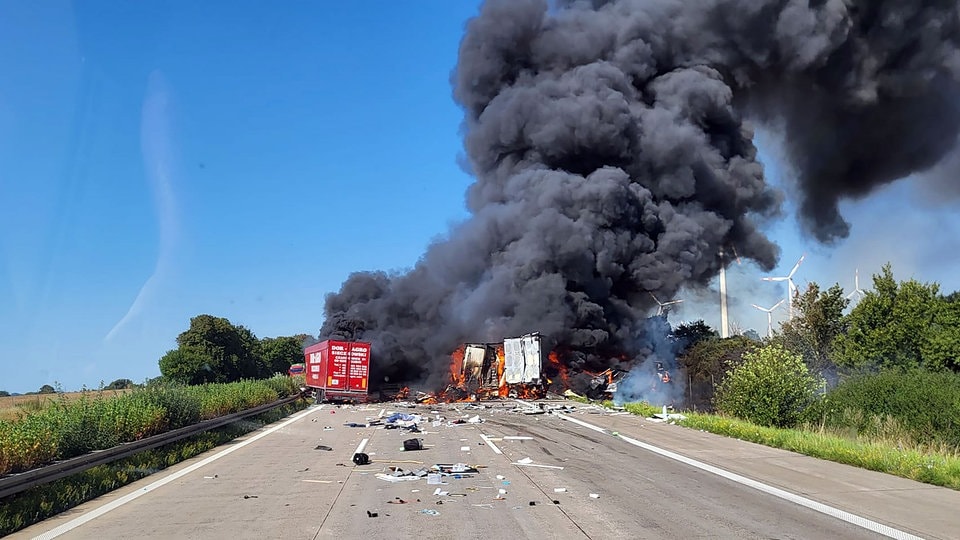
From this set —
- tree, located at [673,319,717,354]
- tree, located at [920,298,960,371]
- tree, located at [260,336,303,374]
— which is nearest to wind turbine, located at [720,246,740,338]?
tree, located at [673,319,717,354]

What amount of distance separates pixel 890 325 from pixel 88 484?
26242mm

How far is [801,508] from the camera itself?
849cm

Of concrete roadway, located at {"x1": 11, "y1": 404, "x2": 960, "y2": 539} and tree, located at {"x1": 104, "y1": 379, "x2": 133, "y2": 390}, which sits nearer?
concrete roadway, located at {"x1": 11, "y1": 404, "x2": 960, "y2": 539}

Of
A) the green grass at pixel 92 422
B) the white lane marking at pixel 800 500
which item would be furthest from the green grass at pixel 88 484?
the white lane marking at pixel 800 500

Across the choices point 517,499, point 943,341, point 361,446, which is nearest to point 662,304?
point 943,341

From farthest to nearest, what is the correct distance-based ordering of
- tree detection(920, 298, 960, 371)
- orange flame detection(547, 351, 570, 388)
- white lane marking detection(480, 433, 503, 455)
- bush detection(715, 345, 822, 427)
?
1. orange flame detection(547, 351, 570, 388)
2. tree detection(920, 298, 960, 371)
3. bush detection(715, 345, 822, 427)
4. white lane marking detection(480, 433, 503, 455)

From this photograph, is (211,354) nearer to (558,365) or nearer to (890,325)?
(558,365)

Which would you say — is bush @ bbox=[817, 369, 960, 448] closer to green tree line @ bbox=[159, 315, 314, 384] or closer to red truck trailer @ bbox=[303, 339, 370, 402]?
red truck trailer @ bbox=[303, 339, 370, 402]

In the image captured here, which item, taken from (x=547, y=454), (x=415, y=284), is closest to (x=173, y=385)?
(x=547, y=454)

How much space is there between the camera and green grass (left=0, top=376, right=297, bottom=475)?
10883 millimetres

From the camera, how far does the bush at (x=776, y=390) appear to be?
18.7m

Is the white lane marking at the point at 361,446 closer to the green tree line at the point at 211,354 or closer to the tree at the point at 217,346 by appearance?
the green tree line at the point at 211,354

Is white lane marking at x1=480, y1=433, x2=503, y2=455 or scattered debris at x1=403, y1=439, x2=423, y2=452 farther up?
scattered debris at x1=403, y1=439, x2=423, y2=452

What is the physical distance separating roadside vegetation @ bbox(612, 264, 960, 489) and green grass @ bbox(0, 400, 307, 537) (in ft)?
37.8
